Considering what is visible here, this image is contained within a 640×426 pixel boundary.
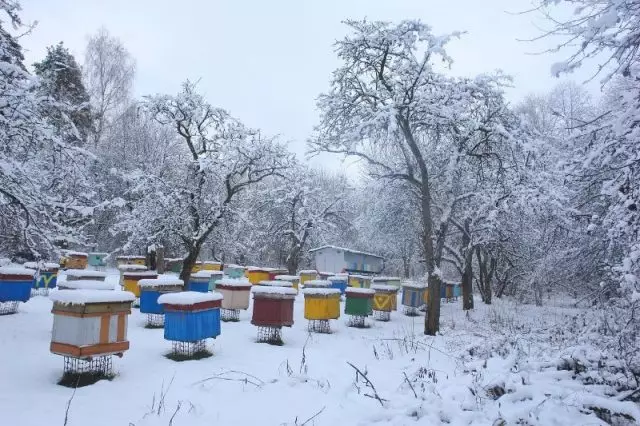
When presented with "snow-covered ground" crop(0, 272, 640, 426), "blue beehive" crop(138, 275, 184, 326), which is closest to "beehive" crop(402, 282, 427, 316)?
"snow-covered ground" crop(0, 272, 640, 426)

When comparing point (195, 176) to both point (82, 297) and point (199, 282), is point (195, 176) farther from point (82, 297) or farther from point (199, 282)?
point (82, 297)

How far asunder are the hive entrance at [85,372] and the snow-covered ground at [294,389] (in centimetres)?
18

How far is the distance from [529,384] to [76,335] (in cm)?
648

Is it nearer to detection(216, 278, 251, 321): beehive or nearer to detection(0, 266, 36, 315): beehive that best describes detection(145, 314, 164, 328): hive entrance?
detection(216, 278, 251, 321): beehive

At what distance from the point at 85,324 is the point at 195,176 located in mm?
12272

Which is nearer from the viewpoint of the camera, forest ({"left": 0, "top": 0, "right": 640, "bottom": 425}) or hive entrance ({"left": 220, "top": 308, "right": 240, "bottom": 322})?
forest ({"left": 0, "top": 0, "right": 640, "bottom": 425})

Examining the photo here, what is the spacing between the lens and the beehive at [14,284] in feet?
36.9

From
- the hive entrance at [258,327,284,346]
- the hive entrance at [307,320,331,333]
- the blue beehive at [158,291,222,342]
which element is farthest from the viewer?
the hive entrance at [307,320,331,333]

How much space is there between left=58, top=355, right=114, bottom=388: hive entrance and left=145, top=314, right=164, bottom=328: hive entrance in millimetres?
4765

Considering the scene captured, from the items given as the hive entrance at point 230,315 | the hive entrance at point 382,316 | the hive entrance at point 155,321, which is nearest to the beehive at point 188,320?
the hive entrance at point 155,321

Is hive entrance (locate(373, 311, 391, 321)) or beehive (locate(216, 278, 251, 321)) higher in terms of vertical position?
beehive (locate(216, 278, 251, 321))

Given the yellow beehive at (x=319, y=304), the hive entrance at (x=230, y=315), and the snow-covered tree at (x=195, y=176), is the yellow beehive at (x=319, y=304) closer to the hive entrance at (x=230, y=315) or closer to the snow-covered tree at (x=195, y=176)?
the hive entrance at (x=230, y=315)

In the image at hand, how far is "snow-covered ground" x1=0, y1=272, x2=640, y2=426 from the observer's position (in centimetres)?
532

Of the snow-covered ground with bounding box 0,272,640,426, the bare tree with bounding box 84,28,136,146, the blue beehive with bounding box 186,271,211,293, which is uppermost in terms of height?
the bare tree with bounding box 84,28,136,146
